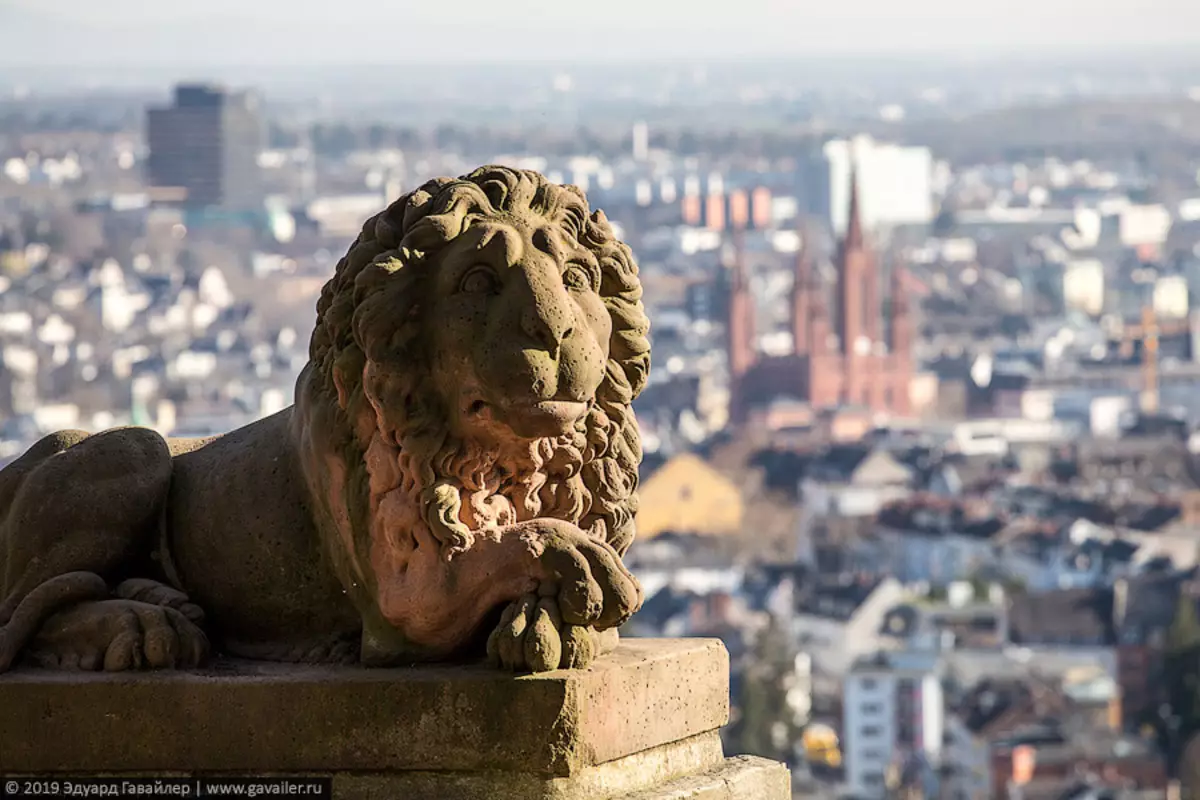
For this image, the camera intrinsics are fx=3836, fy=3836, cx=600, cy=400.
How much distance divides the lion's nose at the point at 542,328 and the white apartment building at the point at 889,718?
36.6m

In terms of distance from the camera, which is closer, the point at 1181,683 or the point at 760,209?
the point at 1181,683

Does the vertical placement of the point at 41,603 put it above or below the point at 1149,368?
above

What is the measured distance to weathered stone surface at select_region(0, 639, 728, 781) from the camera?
4133mm

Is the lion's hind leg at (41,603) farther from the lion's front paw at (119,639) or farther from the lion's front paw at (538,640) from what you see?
the lion's front paw at (538,640)

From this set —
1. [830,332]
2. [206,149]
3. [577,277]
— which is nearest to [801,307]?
[830,332]

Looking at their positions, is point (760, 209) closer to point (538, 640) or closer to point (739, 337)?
point (739, 337)

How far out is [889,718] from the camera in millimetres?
43812

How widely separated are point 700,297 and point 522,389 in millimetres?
100090

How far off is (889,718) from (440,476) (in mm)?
39839

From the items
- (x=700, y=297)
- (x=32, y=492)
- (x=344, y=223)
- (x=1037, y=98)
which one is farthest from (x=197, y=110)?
(x=32, y=492)

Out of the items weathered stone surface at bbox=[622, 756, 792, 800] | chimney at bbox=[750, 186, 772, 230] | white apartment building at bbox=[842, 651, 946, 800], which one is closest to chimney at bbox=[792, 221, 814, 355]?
chimney at bbox=[750, 186, 772, 230]

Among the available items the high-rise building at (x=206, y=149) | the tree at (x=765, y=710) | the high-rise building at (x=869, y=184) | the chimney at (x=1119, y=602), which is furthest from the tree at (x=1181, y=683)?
the high-rise building at (x=869, y=184)

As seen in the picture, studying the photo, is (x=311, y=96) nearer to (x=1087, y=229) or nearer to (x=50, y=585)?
(x=1087, y=229)

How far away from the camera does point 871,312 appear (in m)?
92.7
